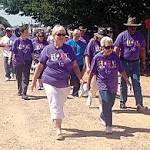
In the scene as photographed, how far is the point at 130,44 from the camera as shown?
10.5m

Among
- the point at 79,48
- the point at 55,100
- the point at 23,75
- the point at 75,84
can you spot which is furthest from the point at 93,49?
the point at 55,100

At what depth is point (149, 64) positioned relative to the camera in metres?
22.8

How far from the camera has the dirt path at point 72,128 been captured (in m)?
7.89

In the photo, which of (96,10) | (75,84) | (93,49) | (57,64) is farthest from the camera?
(96,10)

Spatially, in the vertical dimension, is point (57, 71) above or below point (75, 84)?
above

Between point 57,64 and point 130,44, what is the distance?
2746 mm

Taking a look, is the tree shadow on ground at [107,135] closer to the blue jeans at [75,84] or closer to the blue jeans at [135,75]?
the blue jeans at [135,75]

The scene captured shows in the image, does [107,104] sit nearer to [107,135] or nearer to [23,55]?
[107,135]

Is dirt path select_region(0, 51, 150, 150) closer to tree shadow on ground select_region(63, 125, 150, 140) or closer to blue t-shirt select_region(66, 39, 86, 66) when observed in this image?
tree shadow on ground select_region(63, 125, 150, 140)

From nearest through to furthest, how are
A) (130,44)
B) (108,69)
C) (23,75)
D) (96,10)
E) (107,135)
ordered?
(107,135) < (108,69) < (130,44) < (23,75) < (96,10)

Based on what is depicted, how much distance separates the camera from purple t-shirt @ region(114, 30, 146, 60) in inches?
415

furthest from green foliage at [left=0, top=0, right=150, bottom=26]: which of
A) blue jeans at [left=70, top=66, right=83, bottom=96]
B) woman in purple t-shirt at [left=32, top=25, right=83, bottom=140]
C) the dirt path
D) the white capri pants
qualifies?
the white capri pants

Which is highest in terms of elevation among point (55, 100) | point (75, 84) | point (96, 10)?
point (96, 10)

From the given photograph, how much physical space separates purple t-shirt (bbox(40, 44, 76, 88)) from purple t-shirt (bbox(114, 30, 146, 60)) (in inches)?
98.1
